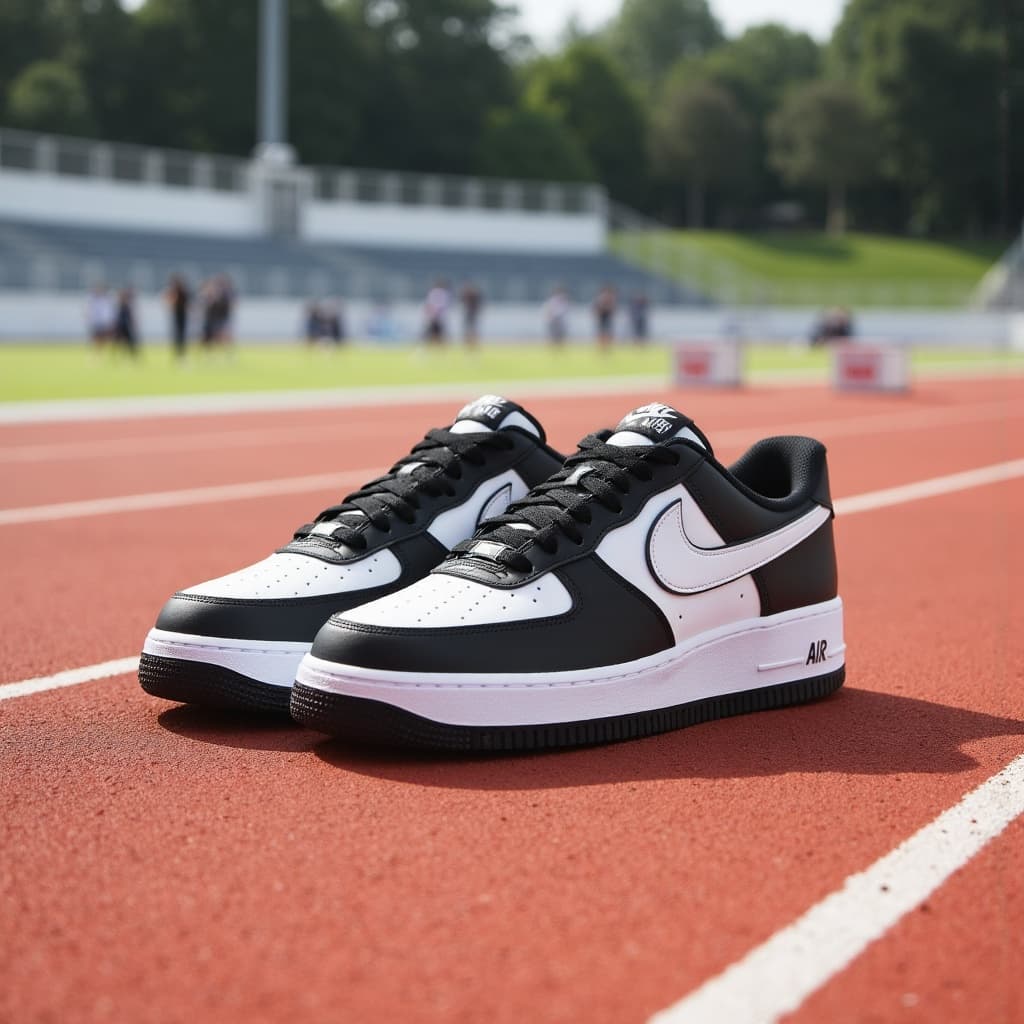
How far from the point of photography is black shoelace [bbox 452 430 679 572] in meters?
3.00

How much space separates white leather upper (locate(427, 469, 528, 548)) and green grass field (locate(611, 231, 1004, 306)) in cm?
6026

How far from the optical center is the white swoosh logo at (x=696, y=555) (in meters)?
3.09

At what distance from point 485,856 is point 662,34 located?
140337mm

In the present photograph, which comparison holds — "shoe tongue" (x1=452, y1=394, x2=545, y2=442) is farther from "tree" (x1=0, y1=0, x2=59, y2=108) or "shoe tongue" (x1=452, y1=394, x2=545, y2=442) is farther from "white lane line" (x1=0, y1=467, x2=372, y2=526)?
"tree" (x1=0, y1=0, x2=59, y2=108)

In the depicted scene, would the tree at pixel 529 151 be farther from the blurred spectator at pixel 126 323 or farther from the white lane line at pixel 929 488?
the white lane line at pixel 929 488

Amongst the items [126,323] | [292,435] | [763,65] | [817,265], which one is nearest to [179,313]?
[126,323]

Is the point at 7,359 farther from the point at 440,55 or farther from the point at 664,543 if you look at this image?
the point at 440,55

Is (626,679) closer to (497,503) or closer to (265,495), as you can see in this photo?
(497,503)

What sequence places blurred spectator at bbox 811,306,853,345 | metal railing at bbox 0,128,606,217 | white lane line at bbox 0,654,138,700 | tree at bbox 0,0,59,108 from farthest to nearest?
tree at bbox 0,0,59,108 → metal railing at bbox 0,128,606,217 → blurred spectator at bbox 811,306,853,345 → white lane line at bbox 0,654,138,700

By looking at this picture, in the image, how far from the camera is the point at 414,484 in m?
3.32

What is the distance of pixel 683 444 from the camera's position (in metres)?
3.14

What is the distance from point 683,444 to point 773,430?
432 inches

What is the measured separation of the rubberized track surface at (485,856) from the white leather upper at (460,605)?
29cm
